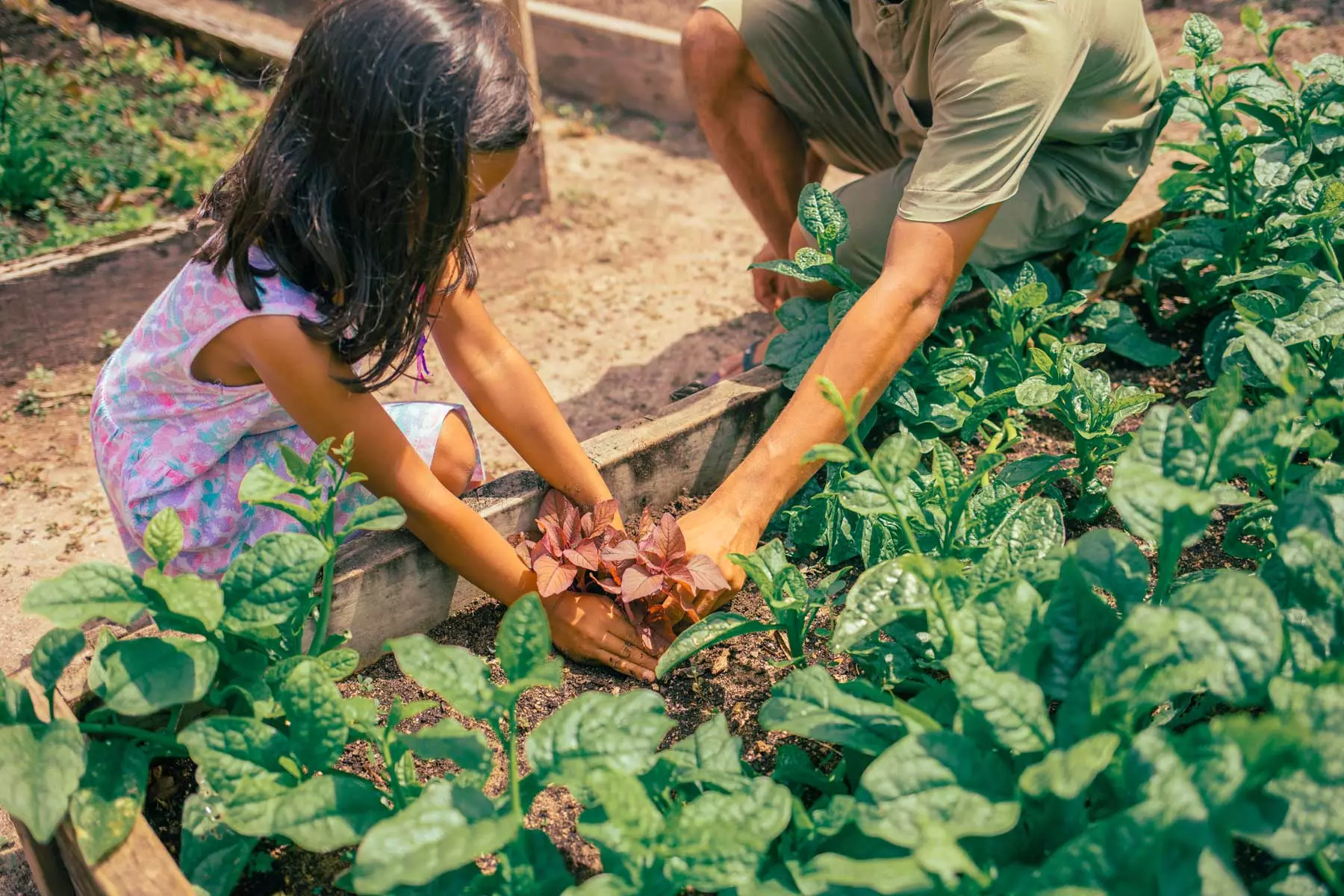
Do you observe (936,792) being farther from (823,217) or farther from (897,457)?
(823,217)

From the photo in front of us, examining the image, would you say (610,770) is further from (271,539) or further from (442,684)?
(271,539)

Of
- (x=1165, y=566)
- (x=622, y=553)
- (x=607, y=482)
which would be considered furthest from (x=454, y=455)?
(x=1165, y=566)

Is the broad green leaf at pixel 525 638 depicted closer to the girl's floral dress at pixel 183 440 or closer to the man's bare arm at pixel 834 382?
the man's bare arm at pixel 834 382

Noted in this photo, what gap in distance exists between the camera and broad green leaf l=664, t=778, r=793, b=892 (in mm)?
1180

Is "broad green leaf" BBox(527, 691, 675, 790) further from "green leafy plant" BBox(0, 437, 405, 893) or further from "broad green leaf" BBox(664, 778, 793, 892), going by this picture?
"green leafy plant" BBox(0, 437, 405, 893)

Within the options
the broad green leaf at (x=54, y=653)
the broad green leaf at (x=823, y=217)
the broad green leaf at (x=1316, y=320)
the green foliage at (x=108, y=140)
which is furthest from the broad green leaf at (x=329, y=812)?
the green foliage at (x=108, y=140)

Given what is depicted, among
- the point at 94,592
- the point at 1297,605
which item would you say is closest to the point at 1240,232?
the point at 1297,605

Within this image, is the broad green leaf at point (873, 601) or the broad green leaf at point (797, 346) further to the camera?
the broad green leaf at point (797, 346)

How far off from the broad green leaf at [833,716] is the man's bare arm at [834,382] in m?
0.49

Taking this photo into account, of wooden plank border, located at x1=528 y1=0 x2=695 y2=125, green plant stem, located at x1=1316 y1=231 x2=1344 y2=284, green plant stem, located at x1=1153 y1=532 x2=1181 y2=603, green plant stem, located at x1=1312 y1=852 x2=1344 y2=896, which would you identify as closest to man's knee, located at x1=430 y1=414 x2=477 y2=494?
green plant stem, located at x1=1153 y1=532 x2=1181 y2=603

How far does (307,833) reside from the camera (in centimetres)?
Answer: 124

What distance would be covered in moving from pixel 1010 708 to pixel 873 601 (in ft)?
0.80

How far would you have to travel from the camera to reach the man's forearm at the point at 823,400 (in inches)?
74.6

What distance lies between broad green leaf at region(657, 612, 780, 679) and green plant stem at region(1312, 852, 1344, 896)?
2.41ft
